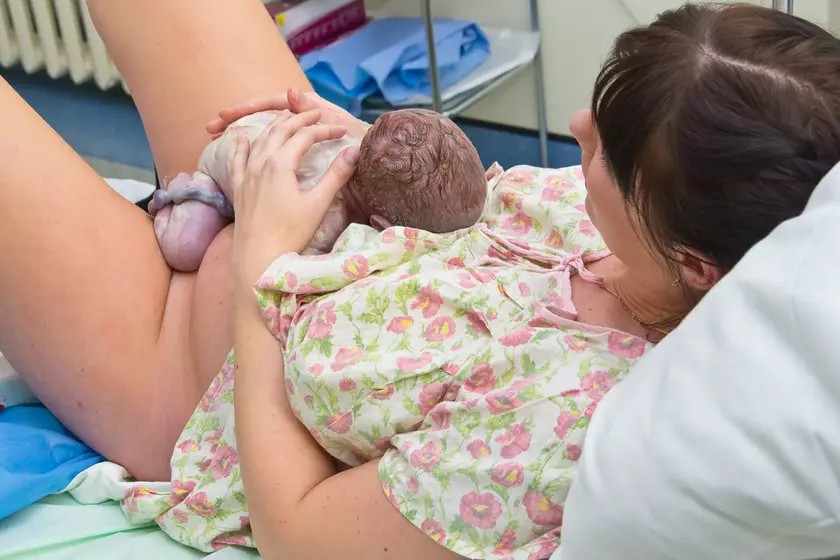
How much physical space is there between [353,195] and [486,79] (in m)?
1.46

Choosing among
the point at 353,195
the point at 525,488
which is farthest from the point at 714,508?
the point at 353,195

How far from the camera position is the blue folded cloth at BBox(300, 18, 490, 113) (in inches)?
97.7

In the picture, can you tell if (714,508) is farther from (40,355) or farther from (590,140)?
(40,355)

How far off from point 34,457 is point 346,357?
0.48 metres

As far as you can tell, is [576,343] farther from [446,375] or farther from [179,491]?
[179,491]

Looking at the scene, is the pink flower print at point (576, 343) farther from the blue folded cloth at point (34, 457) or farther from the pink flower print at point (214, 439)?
the blue folded cloth at point (34, 457)

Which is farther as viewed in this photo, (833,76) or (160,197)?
(160,197)

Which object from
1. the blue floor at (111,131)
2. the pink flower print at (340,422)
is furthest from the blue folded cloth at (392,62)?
the pink flower print at (340,422)

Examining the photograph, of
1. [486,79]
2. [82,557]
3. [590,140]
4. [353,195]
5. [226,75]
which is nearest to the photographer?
[590,140]

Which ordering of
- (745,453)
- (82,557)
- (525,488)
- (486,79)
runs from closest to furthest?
(745,453), (525,488), (82,557), (486,79)

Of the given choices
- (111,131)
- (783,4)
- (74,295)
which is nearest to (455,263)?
(74,295)

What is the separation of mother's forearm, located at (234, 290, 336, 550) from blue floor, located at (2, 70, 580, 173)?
80.2 inches

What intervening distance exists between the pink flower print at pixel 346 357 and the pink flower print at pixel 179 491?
0.97ft

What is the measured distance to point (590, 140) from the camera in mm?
915
